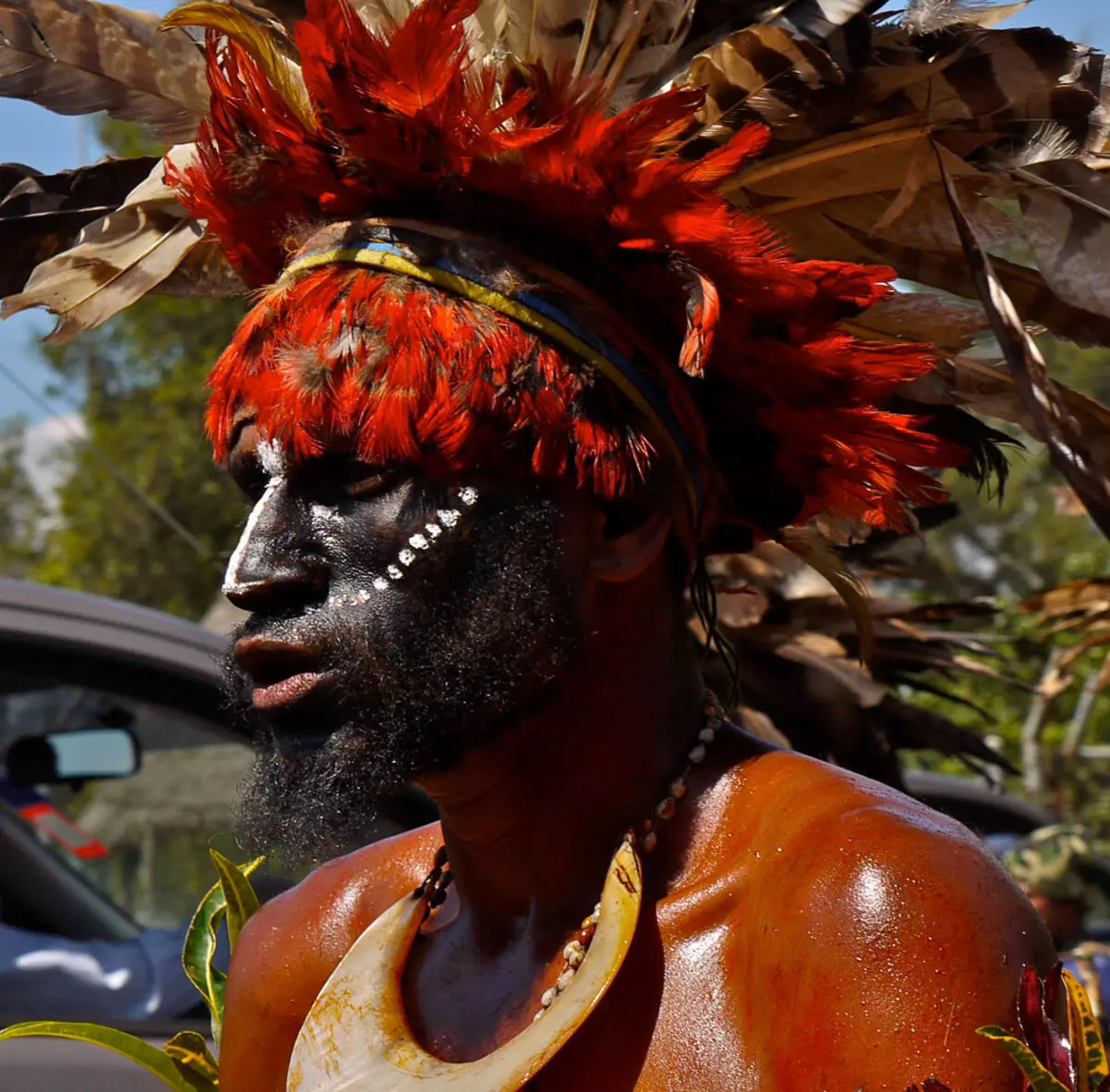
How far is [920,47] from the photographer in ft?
6.45

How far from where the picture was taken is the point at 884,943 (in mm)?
1611

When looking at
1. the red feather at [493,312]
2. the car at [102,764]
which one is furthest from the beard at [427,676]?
the car at [102,764]

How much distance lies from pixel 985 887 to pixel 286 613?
34.1 inches

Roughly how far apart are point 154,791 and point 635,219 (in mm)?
4261

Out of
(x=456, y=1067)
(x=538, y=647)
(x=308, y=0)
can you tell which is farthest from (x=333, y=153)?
(x=456, y=1067)

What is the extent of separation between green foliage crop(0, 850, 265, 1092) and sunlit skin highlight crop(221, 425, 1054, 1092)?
12cm

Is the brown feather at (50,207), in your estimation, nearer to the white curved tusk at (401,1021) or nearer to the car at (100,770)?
the white curved tusk at (401,1021)

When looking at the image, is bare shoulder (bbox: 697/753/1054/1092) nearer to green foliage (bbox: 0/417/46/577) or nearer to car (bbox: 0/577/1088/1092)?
car (bbox: 0/577/1088/1092)

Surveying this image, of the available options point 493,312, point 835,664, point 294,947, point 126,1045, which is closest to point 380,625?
point 493,312

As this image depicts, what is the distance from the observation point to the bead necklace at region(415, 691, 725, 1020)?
1910 mm

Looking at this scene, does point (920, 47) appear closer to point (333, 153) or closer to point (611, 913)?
point (333, 153)

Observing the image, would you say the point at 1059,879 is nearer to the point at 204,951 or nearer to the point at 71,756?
the point at 71,756

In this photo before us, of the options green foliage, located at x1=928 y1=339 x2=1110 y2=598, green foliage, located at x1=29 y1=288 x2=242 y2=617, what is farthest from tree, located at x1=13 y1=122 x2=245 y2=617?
green foliage, located at x1=928 y1=339 x2=1110 y2=598

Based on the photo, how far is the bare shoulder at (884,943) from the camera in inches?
61.2
